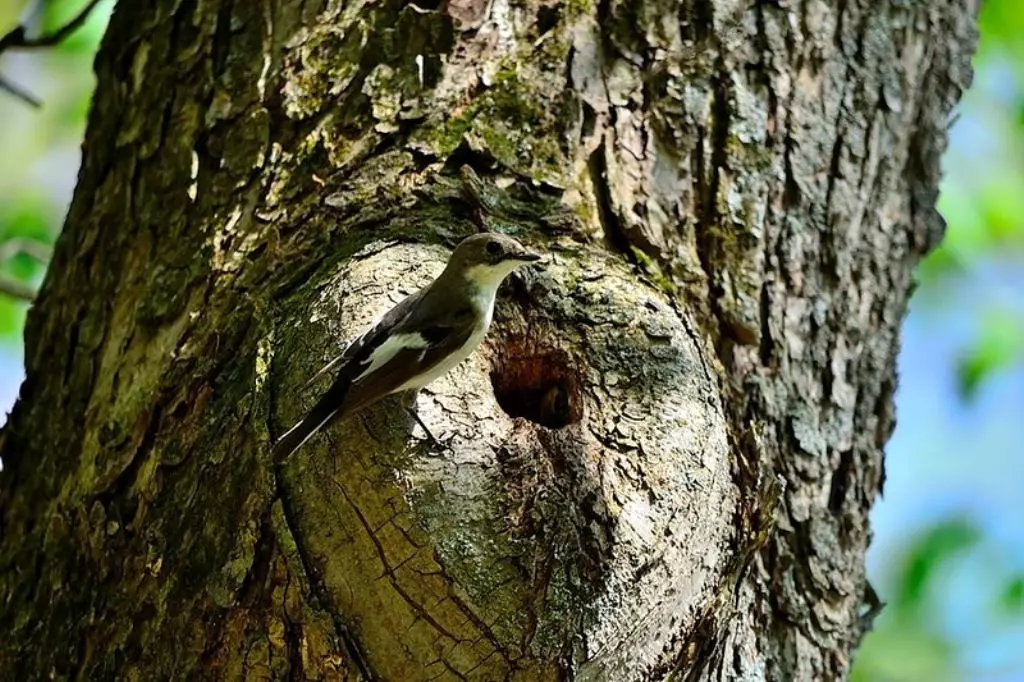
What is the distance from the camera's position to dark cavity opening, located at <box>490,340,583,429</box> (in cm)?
241

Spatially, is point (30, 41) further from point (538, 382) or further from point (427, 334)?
point (538, 382)

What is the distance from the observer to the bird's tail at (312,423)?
2.18m

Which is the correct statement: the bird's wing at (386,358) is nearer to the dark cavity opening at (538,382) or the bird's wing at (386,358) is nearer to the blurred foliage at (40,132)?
the dark cavity opening at (538,382)

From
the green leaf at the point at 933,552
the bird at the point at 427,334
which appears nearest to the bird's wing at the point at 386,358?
the bird at the point at 427,334

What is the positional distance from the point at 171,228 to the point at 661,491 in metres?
1.44

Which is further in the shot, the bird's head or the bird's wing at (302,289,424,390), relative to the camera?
the bird's head

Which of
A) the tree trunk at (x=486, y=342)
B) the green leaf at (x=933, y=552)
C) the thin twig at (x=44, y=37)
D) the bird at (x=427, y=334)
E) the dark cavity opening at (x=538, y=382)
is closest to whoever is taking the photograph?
the tree trunk at (x=486, y=342)

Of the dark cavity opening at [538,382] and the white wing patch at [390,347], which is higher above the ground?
the dark cavity opening at [538,382]

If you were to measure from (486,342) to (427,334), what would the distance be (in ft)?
0.44

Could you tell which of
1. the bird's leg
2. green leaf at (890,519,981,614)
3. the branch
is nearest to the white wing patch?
the bird's leg

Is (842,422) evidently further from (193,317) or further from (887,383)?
(193,317)

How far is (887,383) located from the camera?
317 centimetres

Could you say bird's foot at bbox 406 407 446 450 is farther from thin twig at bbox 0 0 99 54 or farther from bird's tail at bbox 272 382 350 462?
thin twig at bbox 0 0 99 54

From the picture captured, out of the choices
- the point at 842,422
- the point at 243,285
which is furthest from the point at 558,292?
the point at 842,422
